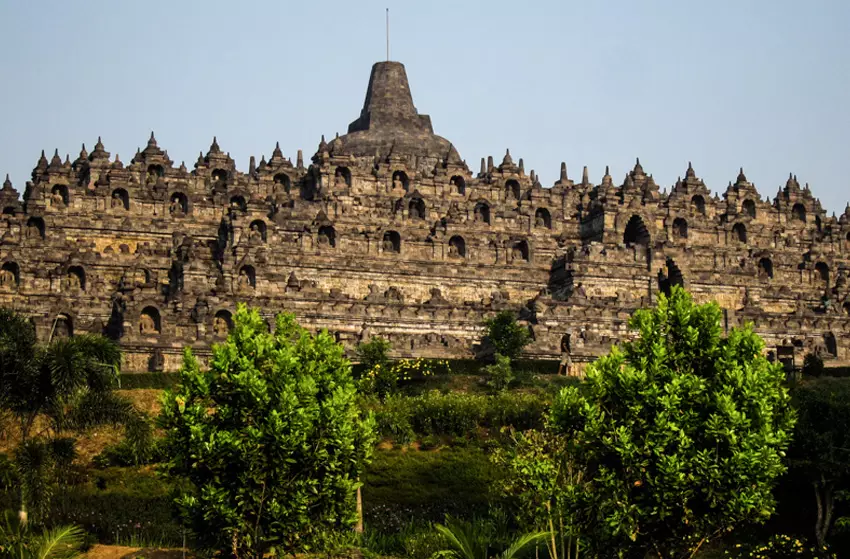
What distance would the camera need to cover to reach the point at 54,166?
96625 millimetres

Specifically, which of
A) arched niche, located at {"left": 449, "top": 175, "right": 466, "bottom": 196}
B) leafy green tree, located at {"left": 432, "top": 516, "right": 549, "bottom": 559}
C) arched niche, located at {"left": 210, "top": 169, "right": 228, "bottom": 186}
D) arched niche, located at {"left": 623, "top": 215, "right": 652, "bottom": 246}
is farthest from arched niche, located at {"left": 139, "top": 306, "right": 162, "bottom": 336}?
leafy green tree, located at {"left": 432, "top": 516, "right": 549, "bottom": 559}

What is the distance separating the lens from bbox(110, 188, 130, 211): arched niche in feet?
309

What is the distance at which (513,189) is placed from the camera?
10356 cm

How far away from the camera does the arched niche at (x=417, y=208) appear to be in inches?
3780

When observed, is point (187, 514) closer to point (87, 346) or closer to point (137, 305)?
point (87, 346)

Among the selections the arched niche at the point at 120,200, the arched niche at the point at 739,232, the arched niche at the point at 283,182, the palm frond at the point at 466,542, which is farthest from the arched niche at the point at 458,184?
the palm frond at the point at 466,542

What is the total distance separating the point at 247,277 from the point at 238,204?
1336 centimetres

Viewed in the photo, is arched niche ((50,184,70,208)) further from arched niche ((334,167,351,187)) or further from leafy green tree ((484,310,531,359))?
leafy green tree ((484,310,531,359))

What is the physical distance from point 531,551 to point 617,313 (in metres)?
41.2

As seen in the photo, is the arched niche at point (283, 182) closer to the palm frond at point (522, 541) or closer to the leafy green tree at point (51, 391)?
the leafy green tree at point (51, 391)

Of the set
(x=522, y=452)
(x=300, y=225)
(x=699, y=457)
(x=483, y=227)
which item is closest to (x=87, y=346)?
(x=522, y=452)

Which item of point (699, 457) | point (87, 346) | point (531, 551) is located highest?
point (87, 346)

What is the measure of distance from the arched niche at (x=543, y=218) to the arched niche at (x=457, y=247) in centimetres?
824

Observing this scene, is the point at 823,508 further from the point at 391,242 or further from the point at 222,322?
the point at 391,242
